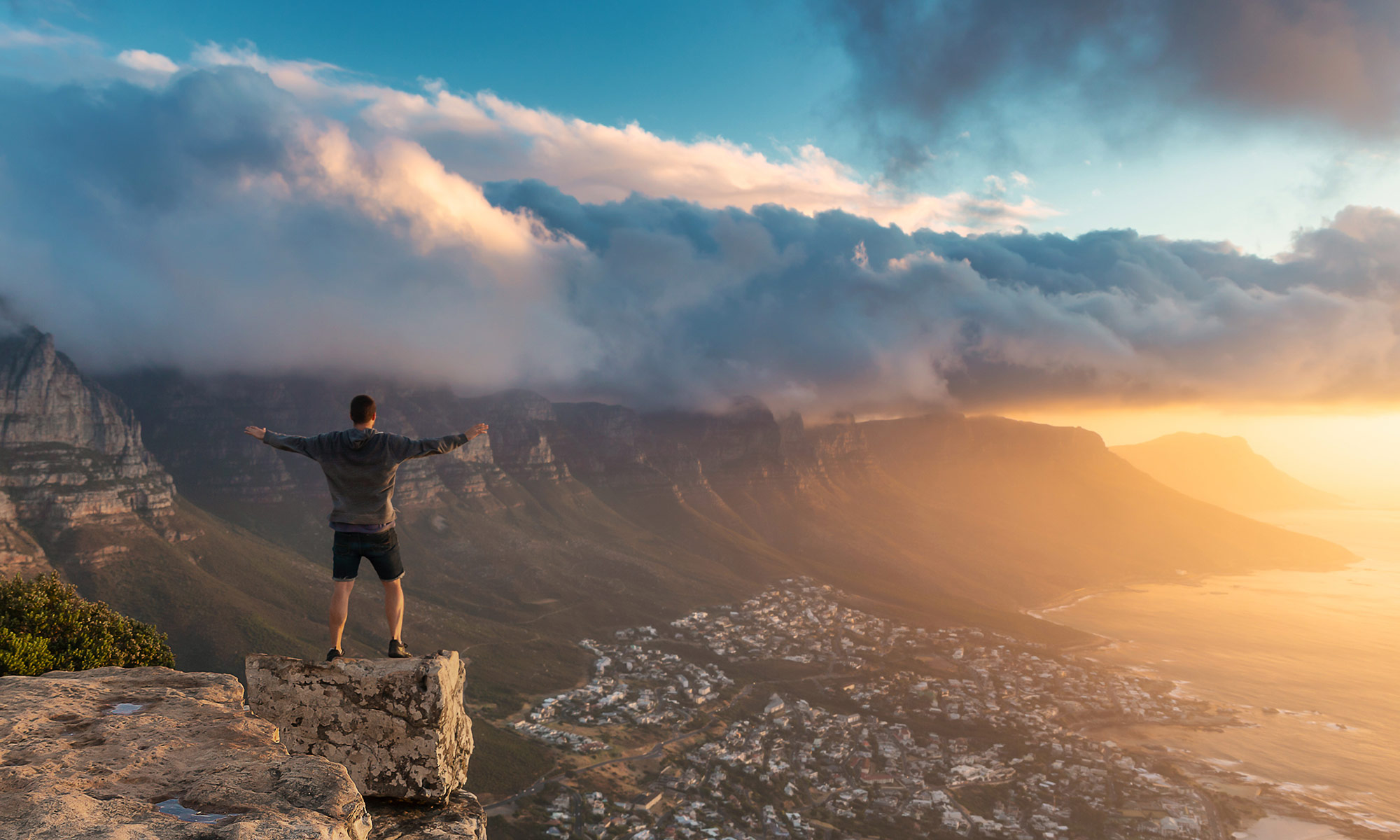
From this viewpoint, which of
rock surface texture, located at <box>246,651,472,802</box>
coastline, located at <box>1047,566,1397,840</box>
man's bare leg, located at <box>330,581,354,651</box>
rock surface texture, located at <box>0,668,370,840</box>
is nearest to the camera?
rock surface texture, located at <box>0,668,370,840</box>

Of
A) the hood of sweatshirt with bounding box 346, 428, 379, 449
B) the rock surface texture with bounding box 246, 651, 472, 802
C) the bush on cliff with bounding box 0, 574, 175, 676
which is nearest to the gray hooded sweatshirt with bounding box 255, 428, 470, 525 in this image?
the hood of sweatshirt with bounding box 346, 428, 379, 449

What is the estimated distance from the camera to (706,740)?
178 metres

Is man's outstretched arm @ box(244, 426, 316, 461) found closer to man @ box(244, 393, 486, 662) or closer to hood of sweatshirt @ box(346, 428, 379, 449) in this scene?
man @ box(244, 393, 486, 662)

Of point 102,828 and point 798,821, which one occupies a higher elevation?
point 102,828

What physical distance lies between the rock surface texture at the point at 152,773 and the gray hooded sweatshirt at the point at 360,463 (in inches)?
176

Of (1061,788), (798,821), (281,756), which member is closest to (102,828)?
(281,756)

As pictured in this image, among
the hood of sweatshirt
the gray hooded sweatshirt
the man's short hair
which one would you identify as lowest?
the gray hooded sweatshirt

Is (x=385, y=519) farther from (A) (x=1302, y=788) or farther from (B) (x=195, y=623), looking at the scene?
(A) (x=1302, y=788)

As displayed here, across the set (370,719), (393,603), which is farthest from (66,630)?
(370,719)

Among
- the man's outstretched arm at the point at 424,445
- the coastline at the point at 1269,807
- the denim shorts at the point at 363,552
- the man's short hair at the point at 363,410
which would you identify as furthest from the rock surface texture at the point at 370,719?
the coastline at the point at 1269,807

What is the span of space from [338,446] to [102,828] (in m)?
8.22

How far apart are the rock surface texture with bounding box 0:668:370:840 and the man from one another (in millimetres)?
3262

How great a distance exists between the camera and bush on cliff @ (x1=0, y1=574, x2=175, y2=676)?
1672 inches

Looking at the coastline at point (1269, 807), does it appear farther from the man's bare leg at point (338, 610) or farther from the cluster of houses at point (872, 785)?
the man's bare leg at point (338, 610)
